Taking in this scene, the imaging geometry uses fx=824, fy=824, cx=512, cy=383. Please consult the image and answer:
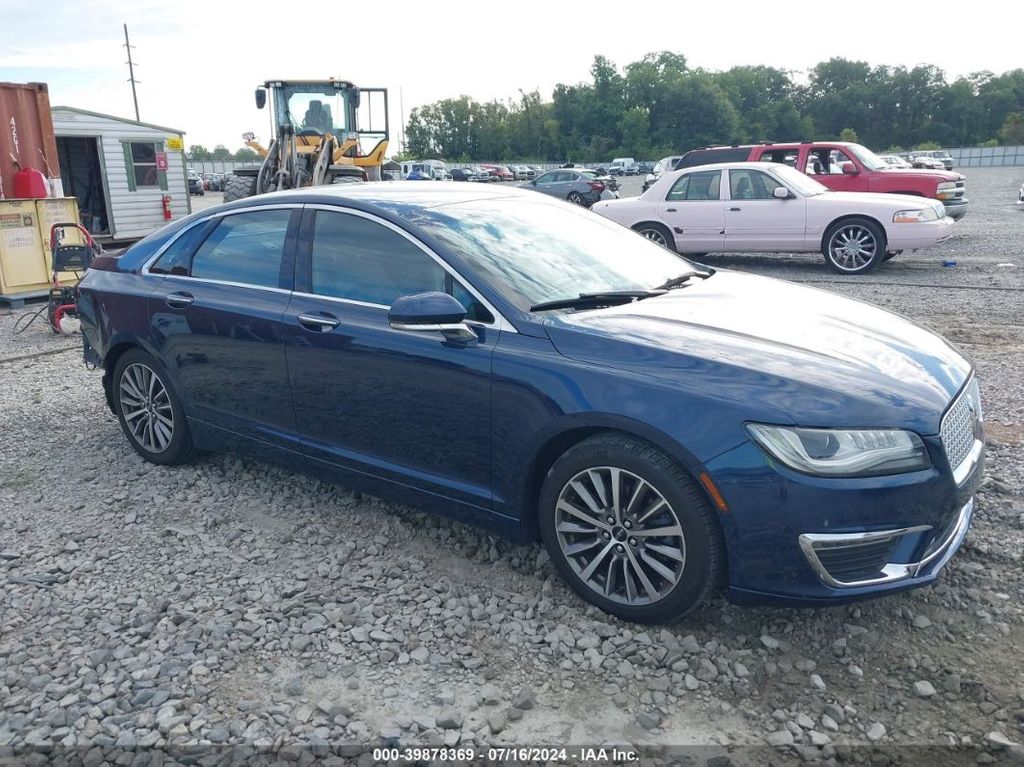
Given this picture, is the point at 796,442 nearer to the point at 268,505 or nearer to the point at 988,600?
the point at 988,600

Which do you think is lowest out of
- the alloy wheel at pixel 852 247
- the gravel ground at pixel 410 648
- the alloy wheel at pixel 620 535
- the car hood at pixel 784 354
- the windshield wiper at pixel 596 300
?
the gravel ground at pixel 410 648

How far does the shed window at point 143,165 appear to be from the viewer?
59.8ft

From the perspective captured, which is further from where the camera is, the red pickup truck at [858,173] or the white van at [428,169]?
the white van at [428,169]

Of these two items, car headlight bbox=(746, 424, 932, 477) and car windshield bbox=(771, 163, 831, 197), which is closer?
car headlight bbox=(746, 424, 932, 477)

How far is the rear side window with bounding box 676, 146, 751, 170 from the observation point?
1614 cm

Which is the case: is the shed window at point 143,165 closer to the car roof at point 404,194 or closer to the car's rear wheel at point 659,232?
the car's rear wheel at point 659,232

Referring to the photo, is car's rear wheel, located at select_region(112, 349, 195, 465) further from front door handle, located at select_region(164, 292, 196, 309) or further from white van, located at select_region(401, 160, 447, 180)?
white van, located at select_region(401, 160, 447, 180)

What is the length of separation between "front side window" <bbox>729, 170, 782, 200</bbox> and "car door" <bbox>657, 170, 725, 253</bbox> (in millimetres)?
205

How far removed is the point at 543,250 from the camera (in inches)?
153

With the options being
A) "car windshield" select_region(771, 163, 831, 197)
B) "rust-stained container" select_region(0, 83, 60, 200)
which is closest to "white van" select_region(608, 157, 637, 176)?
"car windshield" select_region(771, 163, 831, 197)

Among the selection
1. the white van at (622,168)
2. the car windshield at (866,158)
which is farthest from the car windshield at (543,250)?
the white van at (622,168)

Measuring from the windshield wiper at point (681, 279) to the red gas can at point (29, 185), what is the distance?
34.9ft

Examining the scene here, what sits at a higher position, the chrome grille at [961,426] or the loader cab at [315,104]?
the loader cab at [315,104]

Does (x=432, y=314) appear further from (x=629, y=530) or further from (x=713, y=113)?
(x=713, y=113)
